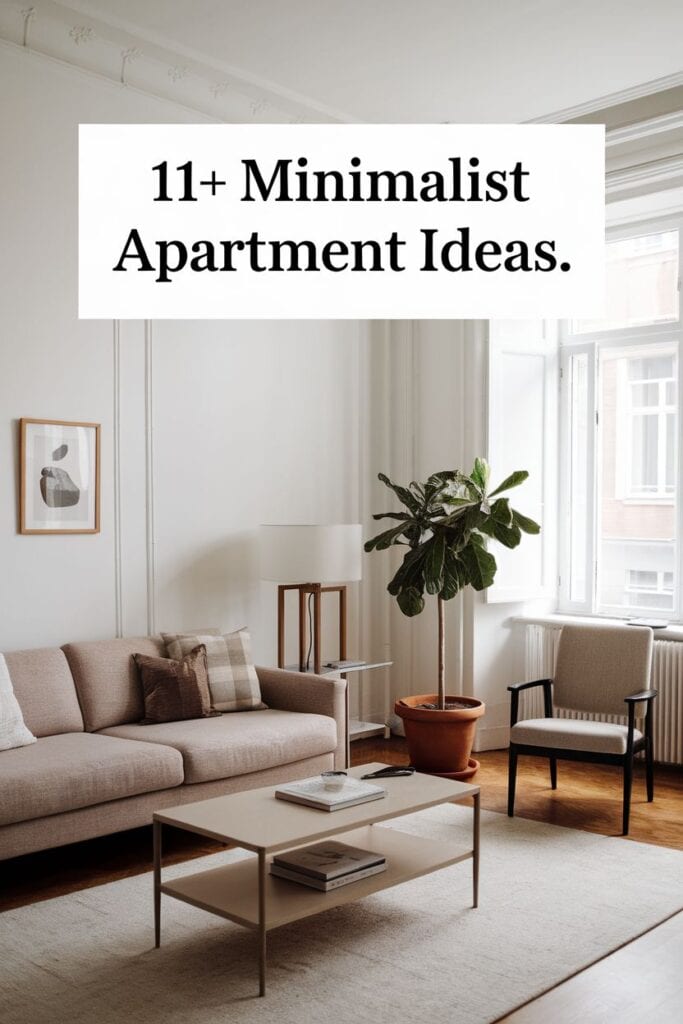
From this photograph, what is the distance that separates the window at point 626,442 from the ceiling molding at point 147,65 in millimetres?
2028

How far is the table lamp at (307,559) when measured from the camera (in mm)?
5211

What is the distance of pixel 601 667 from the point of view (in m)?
5.07

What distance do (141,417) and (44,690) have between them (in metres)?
1.48

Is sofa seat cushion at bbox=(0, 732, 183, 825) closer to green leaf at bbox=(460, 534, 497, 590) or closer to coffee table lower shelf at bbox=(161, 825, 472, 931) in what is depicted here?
coffee table lower shelf at bbox=(161, 825, 472, 931)

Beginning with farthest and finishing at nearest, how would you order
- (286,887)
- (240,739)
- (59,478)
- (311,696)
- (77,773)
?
(311,696), (59,478), (240,739), (77,773), (286,887)

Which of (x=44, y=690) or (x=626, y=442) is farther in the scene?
(x=626, y=442)

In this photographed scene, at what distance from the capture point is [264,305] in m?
5.66

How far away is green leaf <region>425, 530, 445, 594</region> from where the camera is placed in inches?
207

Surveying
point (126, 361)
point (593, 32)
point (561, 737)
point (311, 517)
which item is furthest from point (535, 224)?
point (561, 737)

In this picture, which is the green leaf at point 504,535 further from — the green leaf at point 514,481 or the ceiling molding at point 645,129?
the ceiling molding at point 645,129

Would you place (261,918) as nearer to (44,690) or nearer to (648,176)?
(44,690)

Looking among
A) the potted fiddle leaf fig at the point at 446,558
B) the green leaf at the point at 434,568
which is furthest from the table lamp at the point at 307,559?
the green leaf at the point at 434,568

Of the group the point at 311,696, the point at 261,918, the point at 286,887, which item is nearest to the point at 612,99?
the point at 311,696

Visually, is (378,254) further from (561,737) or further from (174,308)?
(561,737)
